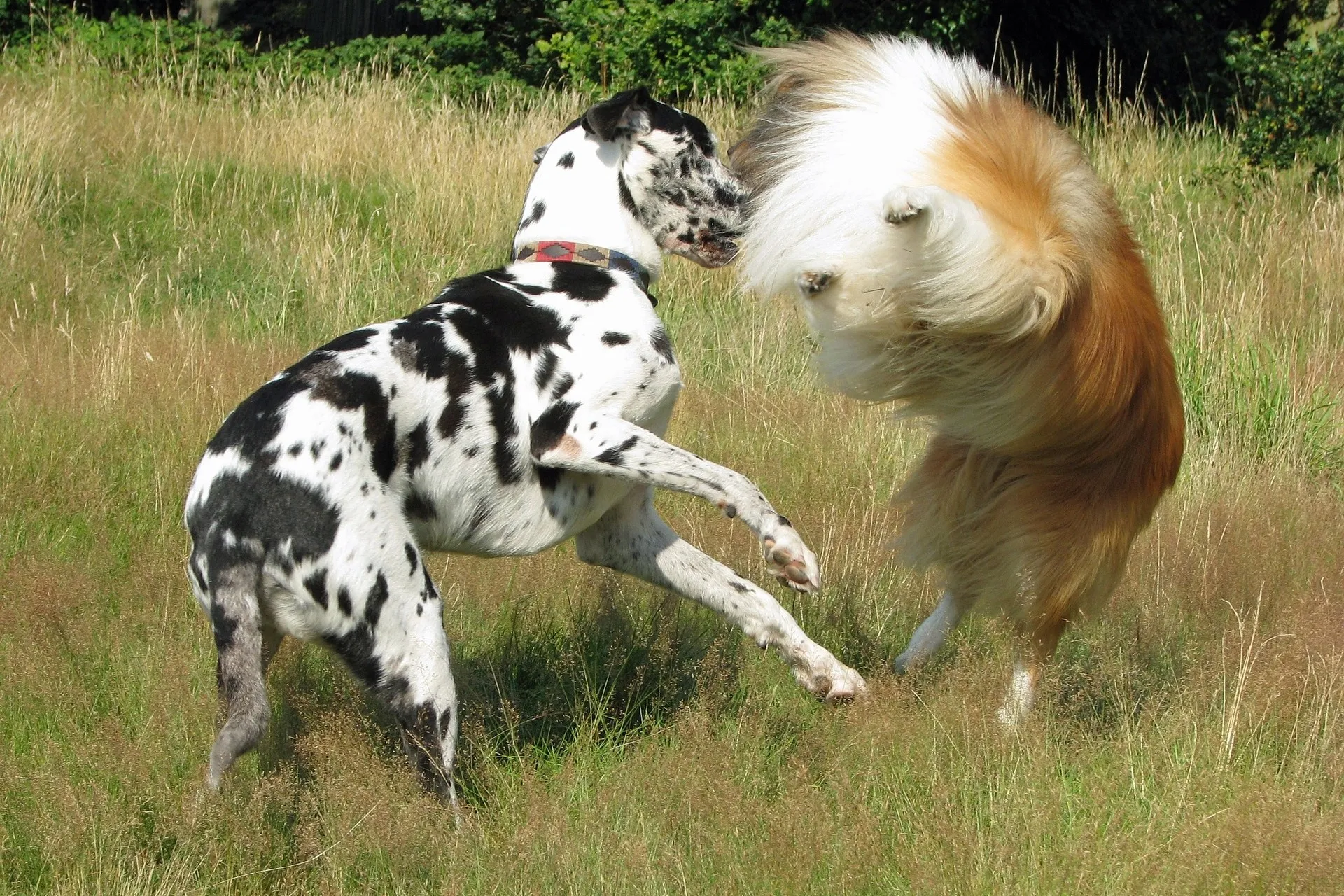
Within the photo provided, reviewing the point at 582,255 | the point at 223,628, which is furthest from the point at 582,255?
the point at 223,628

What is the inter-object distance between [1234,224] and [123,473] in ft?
22.2

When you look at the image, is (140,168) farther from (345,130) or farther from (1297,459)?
(1297,459)

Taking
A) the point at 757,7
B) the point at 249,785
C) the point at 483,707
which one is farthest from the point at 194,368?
the point at 757,7

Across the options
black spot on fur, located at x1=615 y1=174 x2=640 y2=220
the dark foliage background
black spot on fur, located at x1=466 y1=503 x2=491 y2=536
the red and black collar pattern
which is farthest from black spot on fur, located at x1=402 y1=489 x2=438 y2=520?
the dark foliage background

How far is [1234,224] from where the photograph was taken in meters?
8.40

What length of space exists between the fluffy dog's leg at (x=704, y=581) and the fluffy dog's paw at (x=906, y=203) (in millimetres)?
1197

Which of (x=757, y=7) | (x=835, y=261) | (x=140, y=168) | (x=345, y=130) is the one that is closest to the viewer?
(x=835, y=261)

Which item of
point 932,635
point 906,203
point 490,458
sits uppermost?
point 906,203

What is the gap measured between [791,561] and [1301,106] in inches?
269

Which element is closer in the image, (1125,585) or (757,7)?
(1125,585)

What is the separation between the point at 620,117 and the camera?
409 centimetres

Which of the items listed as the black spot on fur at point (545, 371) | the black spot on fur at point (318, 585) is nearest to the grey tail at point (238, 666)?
the black spot on fur at point (318, 585)

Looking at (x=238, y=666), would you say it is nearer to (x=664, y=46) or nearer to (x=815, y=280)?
(x=815, y=280)

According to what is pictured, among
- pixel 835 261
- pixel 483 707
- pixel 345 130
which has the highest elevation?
pixel 835 261
